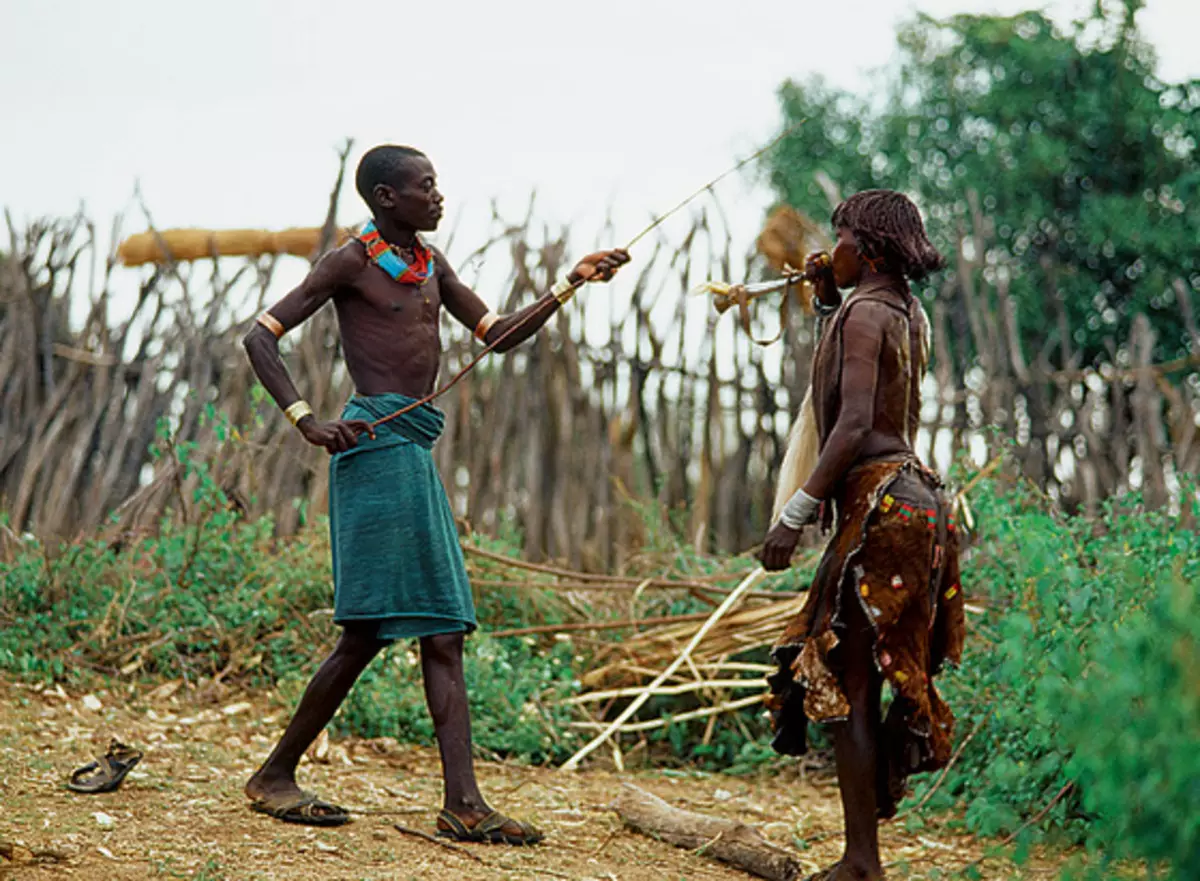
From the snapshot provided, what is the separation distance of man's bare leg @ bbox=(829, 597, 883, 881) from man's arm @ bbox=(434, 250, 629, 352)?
1.19 m

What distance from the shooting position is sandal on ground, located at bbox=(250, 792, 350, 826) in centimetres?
358

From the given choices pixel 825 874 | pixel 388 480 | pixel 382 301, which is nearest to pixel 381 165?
pixel 382 301

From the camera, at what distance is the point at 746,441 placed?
25.6 feet

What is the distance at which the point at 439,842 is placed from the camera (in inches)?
136

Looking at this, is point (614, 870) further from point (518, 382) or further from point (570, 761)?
point (518, 382)

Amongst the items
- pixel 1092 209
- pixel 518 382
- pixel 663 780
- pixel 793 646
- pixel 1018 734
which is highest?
pixel 1092 209

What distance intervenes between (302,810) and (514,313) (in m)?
1.52

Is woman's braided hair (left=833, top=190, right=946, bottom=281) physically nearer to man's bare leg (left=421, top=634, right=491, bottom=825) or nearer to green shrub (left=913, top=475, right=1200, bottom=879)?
green shrub (left=913, top=475, right=1200, bottom=879)

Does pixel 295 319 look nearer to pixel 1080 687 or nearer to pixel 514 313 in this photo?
pixel 514 313

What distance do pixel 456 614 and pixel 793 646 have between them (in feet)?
3.00

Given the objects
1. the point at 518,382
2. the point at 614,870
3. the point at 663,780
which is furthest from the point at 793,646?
the point at 518,382

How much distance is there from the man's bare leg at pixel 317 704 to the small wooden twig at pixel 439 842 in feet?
1.06

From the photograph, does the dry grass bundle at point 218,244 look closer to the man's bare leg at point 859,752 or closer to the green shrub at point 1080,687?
the green shrub at point 1080,687

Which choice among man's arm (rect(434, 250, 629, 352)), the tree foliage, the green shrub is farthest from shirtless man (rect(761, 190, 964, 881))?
the tree foliage
